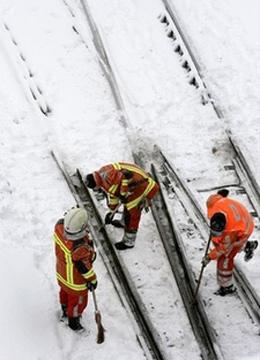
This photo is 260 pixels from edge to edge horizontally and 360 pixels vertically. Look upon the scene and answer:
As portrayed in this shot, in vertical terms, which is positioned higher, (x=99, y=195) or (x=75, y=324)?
Result: (x=99, y=195)

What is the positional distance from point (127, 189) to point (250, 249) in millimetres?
1839

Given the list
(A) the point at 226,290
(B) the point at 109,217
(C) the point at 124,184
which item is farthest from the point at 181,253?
(C) the point at 124,184

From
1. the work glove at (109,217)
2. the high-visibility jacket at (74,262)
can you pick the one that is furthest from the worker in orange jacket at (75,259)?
the work glove at (109,217)

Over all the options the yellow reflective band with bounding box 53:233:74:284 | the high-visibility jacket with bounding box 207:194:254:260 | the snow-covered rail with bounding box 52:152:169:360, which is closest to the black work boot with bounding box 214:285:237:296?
the high-visibility jacket with bounding box 207:194:254:260

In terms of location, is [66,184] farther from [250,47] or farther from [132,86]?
[250,47]

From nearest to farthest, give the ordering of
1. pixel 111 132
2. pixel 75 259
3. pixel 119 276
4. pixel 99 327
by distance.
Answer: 1. pixel 75 259
2. pixel 99 327
3. pixel 119 276
4. pixel 111 132

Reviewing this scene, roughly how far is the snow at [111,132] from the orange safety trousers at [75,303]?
0.33 meters

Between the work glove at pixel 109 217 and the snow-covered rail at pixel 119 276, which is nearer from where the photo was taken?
the snow-covered rail at pixel 119 276

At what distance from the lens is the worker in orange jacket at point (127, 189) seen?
961 centimetres

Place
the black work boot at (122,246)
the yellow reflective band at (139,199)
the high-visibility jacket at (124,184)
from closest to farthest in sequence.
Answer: the high-visibility jacket at (124,184), the yellow reflective band at (139,199), the black work boot at (122,246)

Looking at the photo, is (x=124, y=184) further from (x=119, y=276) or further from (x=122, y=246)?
(x=119, y=276)

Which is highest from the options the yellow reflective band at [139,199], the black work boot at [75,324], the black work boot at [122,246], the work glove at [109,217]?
the yellow reflective band at [139,199]

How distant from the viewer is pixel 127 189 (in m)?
9.70

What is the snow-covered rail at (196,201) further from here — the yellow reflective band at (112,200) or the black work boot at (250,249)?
the yellow reflective band at (112,200)
